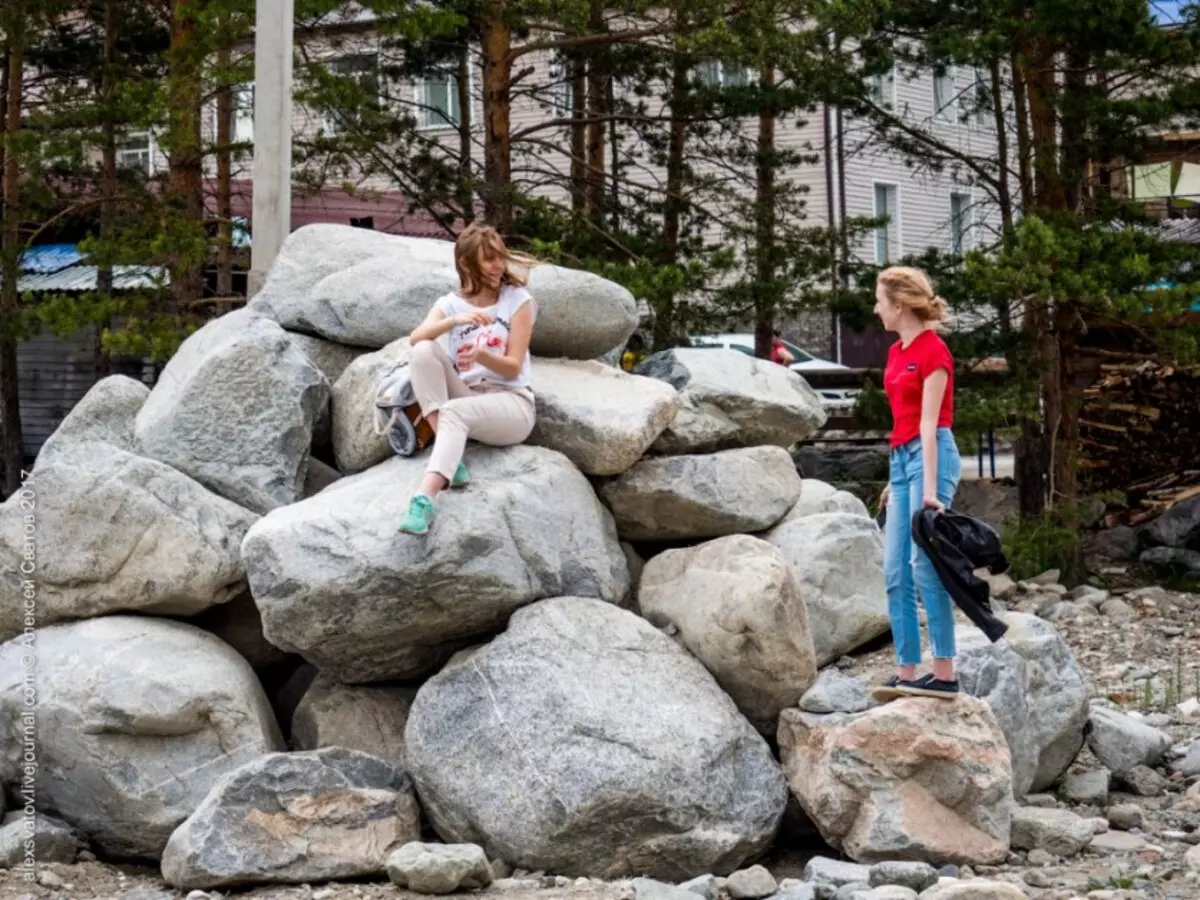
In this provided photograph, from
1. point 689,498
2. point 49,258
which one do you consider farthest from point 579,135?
point 689,498

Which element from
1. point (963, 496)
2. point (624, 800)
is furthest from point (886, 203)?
point (624, 800)

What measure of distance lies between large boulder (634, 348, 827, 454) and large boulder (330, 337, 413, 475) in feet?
4.47

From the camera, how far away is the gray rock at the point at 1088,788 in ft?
29.0

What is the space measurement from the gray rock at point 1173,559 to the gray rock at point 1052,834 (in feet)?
32.6

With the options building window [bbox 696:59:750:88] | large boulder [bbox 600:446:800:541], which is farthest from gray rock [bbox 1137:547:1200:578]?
large boulder [bbox 600:446:800:541]

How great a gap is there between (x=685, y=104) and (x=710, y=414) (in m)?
10.5

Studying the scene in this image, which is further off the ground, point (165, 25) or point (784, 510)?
point (165, 25)

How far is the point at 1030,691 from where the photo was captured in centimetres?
891

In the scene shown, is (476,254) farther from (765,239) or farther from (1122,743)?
(765,239)

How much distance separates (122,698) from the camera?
8.14 metres

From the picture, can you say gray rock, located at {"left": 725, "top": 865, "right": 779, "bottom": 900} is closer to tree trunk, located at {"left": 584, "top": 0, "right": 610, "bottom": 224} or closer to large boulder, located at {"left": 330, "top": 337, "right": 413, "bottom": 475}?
large boulder, located at {"left": 330, "top": 337, "right": 413, "bottom": 475}

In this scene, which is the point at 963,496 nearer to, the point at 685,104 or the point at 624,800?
the point at 685,104

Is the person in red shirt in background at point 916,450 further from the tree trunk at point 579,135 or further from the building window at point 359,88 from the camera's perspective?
the tree trunk at point 579,135

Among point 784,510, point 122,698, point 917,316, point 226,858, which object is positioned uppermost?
point 917,316
